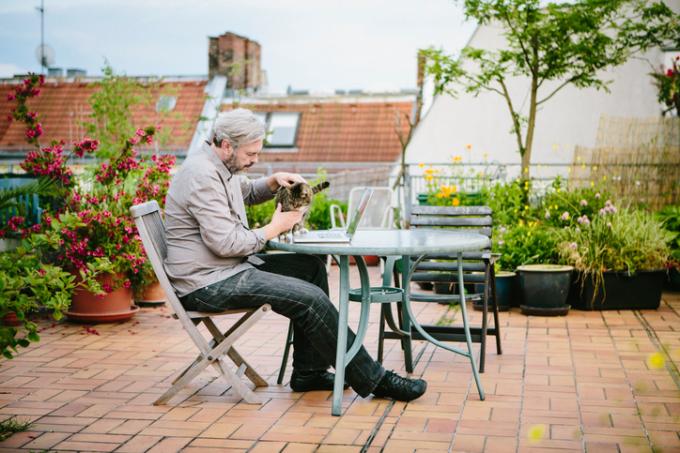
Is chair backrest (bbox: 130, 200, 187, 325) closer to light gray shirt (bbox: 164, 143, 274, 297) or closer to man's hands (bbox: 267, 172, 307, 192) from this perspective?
light gray shirt (bbox: 164, 143, 274, 297)

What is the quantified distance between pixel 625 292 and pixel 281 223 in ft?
13.0

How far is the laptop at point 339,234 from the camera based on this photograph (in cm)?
407

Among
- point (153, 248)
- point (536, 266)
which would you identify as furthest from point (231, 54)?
point (153, 248)

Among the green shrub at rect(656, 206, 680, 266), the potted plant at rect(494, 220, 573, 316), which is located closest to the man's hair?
the potted plant at rect(494, 220, 573, 316)

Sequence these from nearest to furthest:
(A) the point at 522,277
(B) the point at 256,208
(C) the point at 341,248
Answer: (C) the point at 341,248 → (A) the point at 522,277 → (B) the point at 256,208

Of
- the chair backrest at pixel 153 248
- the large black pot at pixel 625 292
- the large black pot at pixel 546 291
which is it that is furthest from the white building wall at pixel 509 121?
the chair backrest at pixel 153 248

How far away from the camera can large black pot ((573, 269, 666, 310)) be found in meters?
6.85

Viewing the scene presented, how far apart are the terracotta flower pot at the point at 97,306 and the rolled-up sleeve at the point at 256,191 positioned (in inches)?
78.6

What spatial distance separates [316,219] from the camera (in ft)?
35.4

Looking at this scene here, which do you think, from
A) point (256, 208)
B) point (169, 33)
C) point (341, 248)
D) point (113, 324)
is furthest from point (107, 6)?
point (341, 248)

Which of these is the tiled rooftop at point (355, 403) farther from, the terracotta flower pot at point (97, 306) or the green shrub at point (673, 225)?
the green shrub at point (673, 225)

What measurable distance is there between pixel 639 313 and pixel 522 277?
1.01 metres

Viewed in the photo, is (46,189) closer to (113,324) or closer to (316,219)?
(113,324)

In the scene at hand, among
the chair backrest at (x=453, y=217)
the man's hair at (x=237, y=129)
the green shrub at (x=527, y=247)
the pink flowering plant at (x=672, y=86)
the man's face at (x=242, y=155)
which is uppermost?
the pink flowering plant at (x=672, y=86)
